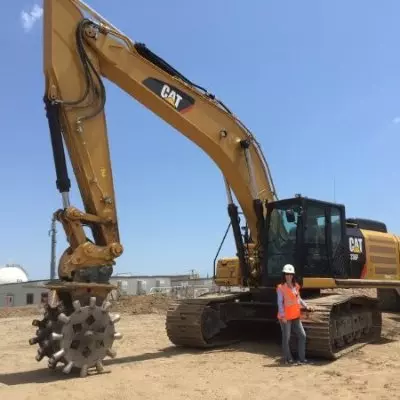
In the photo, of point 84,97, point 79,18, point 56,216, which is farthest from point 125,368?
point 79,18

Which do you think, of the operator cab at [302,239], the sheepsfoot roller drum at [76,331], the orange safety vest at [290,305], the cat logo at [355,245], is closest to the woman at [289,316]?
the orange safety vest at [290,305]

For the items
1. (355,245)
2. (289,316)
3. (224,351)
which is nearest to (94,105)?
(289,316)

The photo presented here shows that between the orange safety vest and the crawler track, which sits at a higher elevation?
the orange safety vest

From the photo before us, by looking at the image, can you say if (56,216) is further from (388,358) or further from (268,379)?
(388,358)

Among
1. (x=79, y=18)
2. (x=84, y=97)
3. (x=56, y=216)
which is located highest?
(x=79, y=18)

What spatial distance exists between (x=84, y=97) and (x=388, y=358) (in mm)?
6752

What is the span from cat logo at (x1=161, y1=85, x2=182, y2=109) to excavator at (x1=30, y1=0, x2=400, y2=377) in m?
0.02

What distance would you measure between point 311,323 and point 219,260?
3538mm

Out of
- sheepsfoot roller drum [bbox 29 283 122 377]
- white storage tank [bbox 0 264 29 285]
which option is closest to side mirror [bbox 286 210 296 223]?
sheepsfoot roller drum [bbox 29 283 122 377]

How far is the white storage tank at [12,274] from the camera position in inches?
2304

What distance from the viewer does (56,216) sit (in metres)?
8.42

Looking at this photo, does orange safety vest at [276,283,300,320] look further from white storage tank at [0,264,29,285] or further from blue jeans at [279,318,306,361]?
white storage tank at [0,264,29,285]

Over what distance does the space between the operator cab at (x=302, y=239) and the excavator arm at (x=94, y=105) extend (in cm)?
173

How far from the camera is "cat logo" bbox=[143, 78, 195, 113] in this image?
989cm
